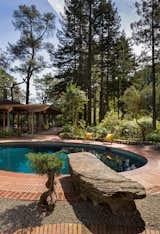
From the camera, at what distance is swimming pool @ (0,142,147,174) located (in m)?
9.50

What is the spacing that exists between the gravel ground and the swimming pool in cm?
304

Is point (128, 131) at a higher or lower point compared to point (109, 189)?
higher

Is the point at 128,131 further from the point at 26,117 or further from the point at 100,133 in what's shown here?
the point at 26,117

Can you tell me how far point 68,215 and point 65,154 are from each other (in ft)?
20.8

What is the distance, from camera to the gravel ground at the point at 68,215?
12.8 ft

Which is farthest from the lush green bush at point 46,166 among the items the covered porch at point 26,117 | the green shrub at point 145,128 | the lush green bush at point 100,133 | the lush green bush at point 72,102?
the covered porch at point 26,117

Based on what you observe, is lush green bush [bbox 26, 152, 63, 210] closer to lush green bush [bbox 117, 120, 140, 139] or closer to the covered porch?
lush green bush [bbox 117, 120, 140, 139]

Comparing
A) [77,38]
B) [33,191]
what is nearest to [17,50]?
Result: [77,38]

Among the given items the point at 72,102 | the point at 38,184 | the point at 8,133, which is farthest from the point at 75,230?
the point at 72,102

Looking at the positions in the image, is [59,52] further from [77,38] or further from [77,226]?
[77,226]

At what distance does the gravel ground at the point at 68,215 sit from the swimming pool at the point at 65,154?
3.04 m

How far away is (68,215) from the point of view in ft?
13.6

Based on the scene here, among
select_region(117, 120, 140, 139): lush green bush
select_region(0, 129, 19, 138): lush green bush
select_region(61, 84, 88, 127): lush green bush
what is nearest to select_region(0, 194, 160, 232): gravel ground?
select_region(117, 120, 140, 139): lush green bush

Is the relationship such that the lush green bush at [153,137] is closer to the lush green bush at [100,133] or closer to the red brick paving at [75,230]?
the lush green bush at [100,133]
